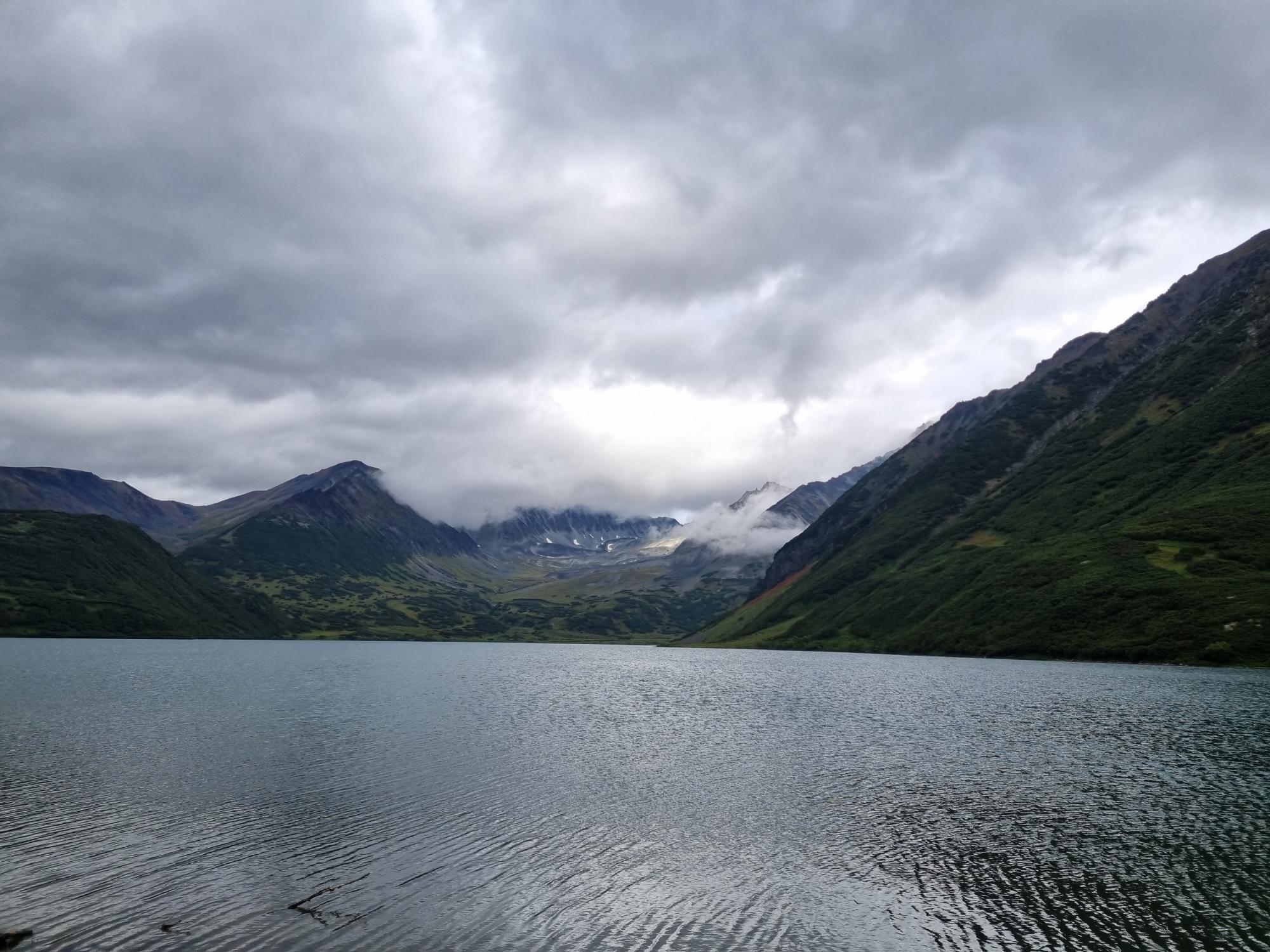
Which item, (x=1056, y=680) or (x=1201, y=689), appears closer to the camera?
(x=1201, y=689)

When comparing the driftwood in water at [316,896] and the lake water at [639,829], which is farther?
the driftwood in water at [316,896]

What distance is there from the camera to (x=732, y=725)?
277ft

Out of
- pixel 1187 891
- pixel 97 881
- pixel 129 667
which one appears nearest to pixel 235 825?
pixel 97 881

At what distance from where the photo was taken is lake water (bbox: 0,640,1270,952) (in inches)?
1116

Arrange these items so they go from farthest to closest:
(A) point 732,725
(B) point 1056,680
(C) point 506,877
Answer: (B) point 1056,680 → (A) point 732,725 → (C) point 506,877

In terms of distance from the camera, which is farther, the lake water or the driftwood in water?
the driftwood in water

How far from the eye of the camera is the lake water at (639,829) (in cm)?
2834

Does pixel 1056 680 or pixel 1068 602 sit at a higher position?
pixel 1068 602

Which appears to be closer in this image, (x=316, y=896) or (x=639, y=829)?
(x=316, y=896)

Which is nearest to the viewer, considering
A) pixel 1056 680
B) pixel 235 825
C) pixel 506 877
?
pixel 506 877

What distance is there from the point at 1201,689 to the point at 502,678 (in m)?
121

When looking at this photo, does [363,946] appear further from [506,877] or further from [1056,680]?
[1056,680]

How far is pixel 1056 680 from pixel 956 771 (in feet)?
256

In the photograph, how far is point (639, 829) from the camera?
42.2 meters
